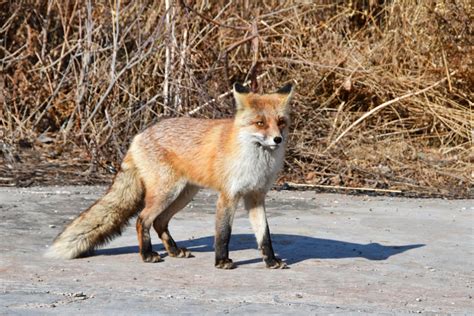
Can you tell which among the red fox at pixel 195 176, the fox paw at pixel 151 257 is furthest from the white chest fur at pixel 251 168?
the fox paw at pixel 151 257

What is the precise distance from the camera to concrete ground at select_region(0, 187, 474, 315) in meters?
5.29

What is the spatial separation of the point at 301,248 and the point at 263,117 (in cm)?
123

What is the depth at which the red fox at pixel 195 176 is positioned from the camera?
6.36m

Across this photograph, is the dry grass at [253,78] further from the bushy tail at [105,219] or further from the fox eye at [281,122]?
the fox eye at [281,122]

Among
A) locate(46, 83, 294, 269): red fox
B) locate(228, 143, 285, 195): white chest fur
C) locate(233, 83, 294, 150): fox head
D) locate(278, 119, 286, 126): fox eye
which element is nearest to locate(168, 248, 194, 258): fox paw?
locate(46, 83, 294, 269): red fox

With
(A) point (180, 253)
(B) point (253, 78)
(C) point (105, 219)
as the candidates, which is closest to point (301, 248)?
(A) point (180, 253)

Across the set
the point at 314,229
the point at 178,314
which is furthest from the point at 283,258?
the point at 178,314

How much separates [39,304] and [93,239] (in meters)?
1.49

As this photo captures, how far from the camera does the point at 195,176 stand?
261 inches

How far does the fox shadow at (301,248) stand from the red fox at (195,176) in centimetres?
26

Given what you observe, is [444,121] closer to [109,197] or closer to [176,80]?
[176,80]

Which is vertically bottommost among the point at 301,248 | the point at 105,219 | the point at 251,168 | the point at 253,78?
the point at 301,248

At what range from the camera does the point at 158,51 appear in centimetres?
1142

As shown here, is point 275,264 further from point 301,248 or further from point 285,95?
point 285,95
